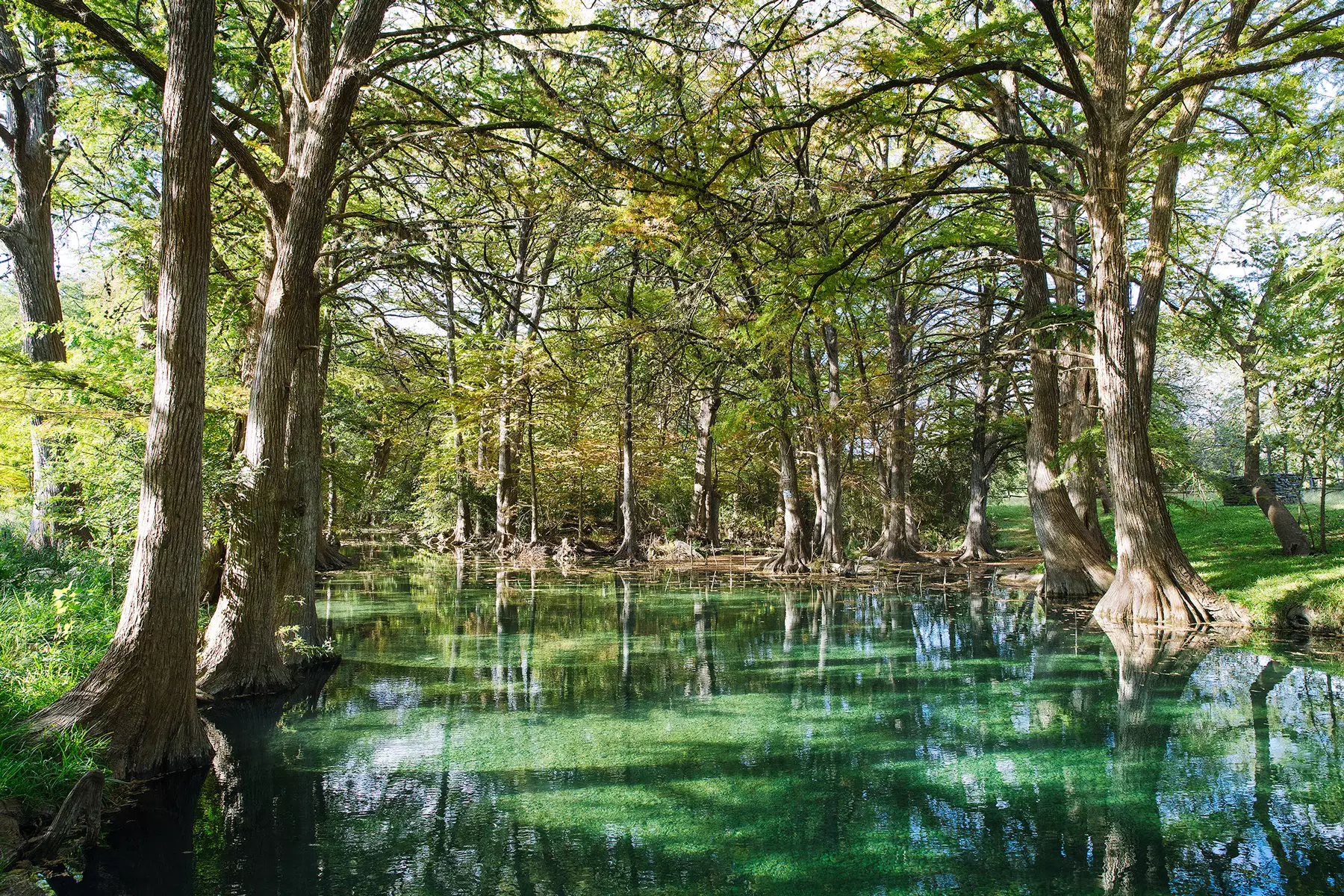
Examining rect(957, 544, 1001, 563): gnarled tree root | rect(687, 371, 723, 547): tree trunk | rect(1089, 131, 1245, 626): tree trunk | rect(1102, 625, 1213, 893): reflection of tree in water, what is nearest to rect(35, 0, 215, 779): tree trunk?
rect(1102, 625, 1213, 893): reflection of tree in water

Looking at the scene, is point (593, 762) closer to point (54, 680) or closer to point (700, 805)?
point (700, 805)

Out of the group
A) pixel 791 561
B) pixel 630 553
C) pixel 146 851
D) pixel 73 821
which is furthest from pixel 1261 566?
pixel 73 821

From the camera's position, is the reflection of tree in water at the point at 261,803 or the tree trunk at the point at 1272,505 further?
the tree trunk at the point at 1272,505

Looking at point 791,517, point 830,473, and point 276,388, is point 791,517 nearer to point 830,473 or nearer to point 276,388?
point 830,473

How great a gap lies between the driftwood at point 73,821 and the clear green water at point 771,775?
183 millimetres

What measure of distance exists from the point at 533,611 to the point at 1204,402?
134 feet

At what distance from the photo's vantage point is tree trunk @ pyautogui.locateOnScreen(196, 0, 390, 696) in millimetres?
7188

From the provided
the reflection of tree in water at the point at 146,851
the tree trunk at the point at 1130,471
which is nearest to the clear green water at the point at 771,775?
the reflection of tree in water at the point at 146,851

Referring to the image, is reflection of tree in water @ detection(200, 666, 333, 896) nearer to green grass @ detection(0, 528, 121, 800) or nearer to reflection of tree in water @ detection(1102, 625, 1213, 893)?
green grass @ detection(0, 528, 121, 800)

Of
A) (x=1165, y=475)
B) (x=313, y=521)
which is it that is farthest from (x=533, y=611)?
(x=1165, y=475)

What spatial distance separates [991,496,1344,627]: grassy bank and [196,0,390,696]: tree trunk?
11.6 meters

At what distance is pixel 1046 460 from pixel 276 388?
1126 centimetres

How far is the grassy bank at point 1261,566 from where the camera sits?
31.7 ft

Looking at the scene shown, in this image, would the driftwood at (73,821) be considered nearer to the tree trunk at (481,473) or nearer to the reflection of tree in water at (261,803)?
the reflection of tree in water at (261,803)
